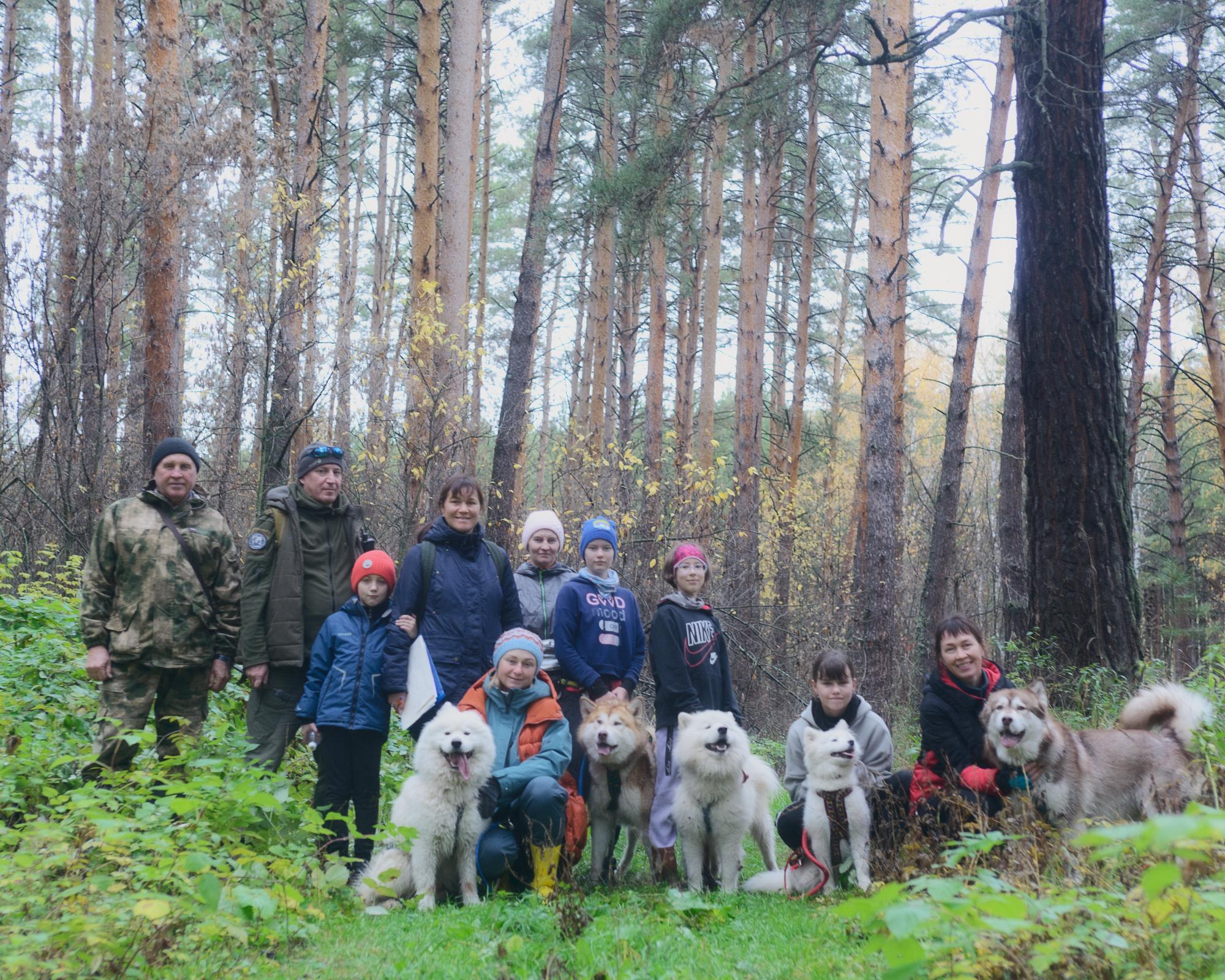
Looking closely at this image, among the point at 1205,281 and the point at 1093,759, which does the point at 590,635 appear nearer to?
the point at 1093,759

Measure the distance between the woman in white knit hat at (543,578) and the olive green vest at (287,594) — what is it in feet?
4.21

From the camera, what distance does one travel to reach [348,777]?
16.5ft

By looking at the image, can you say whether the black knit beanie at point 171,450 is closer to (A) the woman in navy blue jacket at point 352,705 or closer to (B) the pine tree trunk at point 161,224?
(A) the woman in navy blue jacket at point 352,705

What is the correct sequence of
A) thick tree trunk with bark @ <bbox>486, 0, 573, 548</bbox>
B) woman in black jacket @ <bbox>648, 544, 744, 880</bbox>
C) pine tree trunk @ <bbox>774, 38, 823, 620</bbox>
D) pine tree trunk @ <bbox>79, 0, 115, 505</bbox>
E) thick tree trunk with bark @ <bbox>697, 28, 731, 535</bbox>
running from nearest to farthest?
woman in black jacket @ <bbox>648, 544, 744, 880</bbox>, pine tree trunk @ <bbox>79, 0, 115, 505</bbox>, thick tree trunk with bark @ <bbox>486, 0, 573, 548</bbox>, pine tree trunk @ <bbox>774, 38, 823, 620</bbox>, thick tree trunk with bark @ <bbox>697, 28, 731, 535</bbox>

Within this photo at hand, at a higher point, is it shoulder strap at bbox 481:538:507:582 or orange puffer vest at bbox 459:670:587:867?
shoulder strap at bbox 481:538:507:582

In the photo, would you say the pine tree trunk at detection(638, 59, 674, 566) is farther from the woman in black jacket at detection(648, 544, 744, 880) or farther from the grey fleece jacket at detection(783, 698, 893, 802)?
the grey fleece jacket at detection(783, 698, 893, 802)

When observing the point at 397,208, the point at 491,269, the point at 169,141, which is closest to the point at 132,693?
the point at 169,141

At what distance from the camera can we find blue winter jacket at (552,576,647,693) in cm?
560

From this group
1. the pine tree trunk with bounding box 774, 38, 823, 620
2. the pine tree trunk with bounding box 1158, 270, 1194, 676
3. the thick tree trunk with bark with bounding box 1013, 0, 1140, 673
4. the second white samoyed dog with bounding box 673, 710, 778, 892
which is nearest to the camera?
the second white samoyed dog with bounding box 673, 710, 778, 892

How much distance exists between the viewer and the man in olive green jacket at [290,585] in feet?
17.0

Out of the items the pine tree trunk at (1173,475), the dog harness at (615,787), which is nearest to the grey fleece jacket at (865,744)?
the dog harness at (615,787)

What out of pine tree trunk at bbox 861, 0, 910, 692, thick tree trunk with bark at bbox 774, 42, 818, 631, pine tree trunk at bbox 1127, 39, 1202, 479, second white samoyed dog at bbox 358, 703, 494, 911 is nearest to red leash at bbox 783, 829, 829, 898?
second white samoyed dog at bbox 358, 703, 494, 911

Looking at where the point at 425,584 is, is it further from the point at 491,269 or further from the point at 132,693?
the point at 491,269

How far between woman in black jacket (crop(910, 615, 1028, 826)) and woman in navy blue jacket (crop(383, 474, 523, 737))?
94.0 inches
